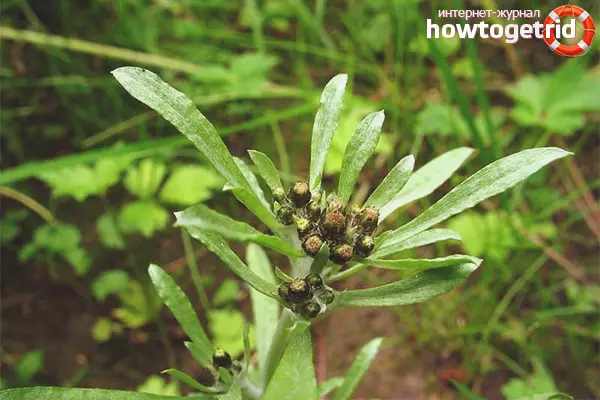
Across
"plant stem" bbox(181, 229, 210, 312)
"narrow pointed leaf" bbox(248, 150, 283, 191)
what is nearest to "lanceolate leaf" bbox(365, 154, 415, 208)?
"narrow pointed leaf" bbox(248, 150, 283, 191)

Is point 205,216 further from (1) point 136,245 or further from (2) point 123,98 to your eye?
(2) point 123,98

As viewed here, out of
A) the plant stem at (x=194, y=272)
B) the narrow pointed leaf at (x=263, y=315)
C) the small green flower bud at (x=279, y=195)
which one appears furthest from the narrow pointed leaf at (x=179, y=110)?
the plant stem at (x=194, y=272)

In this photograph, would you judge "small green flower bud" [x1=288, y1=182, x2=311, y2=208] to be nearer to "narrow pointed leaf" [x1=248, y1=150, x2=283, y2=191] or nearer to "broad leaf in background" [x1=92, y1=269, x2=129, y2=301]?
"narrow pointed leaf" [x1=248, y1=150, x2=283, y2=191]

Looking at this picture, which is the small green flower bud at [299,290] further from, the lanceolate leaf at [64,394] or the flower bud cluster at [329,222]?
the lanceolate leaf at [64,394]

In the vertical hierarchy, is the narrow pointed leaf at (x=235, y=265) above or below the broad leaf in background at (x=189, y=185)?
above

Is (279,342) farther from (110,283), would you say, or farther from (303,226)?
(110,283)

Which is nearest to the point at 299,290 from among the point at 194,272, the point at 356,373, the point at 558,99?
the point at 356,373

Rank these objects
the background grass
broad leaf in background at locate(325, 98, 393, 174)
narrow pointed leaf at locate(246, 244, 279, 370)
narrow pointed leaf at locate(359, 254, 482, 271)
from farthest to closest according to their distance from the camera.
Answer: broad leaf in background at locate(325, 98, 393, 174)
the background grass
narrow pointed leaf at locate(246, 244, 279, 370)
narrow pointed leaf at locate(359, 254, 482, 271)
